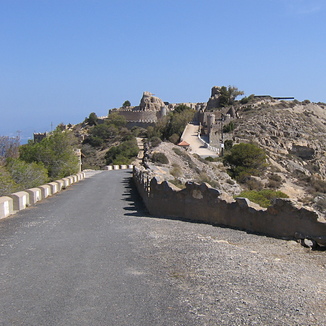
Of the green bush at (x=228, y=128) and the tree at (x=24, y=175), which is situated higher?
the green bush at (x=228, y=128)

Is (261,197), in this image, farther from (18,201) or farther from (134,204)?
(18,201)

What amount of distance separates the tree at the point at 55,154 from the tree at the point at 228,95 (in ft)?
241

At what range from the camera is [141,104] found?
121562mm

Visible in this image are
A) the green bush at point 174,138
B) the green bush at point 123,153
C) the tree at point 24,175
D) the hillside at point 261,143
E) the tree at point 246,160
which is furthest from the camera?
the green bush at point 174,138

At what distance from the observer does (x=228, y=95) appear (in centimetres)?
10712

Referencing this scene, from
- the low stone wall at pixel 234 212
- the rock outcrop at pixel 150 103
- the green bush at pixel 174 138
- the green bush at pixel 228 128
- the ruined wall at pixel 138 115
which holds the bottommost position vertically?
the low stone wall at pixel 234 212

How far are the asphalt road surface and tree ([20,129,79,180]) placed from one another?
21994 mm

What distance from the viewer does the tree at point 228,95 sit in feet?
346

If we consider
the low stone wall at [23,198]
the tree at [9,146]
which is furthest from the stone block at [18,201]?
the tree at [9,146]

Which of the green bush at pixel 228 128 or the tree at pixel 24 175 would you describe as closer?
the tree at pixel 24 175

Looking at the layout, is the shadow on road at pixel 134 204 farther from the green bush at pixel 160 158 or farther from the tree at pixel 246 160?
the tree at pixel 246 160

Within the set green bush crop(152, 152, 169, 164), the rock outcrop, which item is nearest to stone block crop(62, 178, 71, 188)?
green bush crop(152, 152, 169, 164)

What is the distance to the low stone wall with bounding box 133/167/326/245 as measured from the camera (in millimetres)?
9008

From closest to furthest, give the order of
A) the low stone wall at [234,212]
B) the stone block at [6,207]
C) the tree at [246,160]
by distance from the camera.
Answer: the low stone wall at [234,212]
the stone block at [6,207]
the tree at [246,160]
